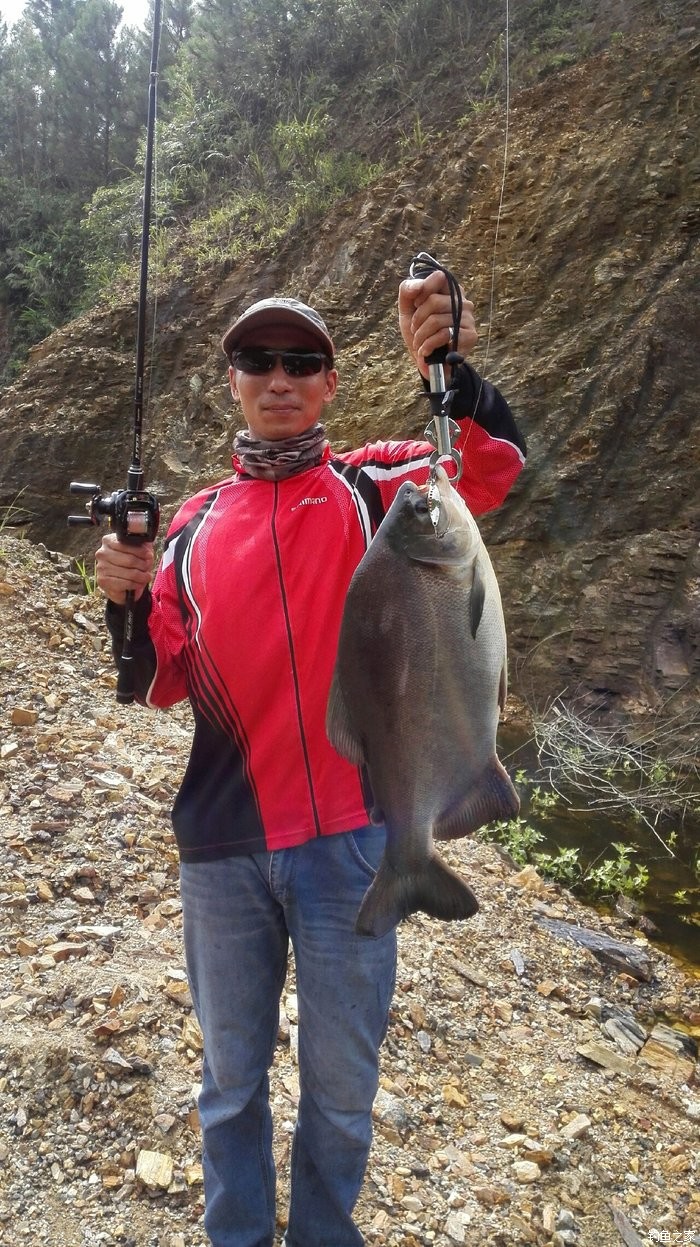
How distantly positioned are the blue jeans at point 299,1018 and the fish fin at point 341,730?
0.22 metres

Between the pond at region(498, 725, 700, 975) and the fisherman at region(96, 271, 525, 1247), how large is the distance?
11.0 ft

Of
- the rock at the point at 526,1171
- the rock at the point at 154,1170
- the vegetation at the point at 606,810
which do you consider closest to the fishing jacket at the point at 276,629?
the rock at the point at 154,1170

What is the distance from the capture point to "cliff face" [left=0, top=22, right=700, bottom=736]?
7.42m

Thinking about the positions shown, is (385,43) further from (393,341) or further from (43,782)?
(43,782)

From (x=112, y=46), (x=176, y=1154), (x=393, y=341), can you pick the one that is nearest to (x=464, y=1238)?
(x=176, y=1154)

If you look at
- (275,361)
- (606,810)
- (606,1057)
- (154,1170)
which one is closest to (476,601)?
(275,361)

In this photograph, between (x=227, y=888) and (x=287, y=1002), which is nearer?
(x=227, y=888)

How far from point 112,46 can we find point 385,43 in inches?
453

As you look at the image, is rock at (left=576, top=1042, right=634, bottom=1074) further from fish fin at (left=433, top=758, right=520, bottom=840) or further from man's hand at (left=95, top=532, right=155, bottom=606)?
man's hand at (left=95, top=532, right=155, bottom=606)

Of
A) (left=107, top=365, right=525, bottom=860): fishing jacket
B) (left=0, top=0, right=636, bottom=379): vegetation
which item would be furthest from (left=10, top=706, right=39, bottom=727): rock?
(left=0, top=0, right=636, bottom=379): vegetation

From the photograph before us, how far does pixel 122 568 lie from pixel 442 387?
2.68 feet

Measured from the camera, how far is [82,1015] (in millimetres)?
2725

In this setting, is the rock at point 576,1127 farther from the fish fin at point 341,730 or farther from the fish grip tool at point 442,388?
the fish grip tool at point 442,388

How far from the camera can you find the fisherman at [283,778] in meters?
1.71
